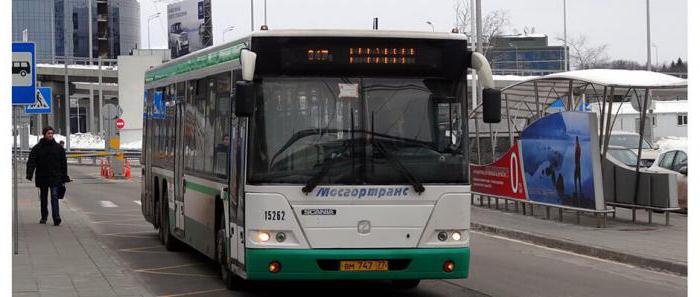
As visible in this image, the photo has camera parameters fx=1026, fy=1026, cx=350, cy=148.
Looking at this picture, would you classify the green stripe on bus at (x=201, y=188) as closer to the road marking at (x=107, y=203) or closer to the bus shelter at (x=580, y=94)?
→ the bus shelter at (x=580, y=94)

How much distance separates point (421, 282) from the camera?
1241 cm

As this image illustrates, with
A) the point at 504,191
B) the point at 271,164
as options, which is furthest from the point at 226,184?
the point at 504,191

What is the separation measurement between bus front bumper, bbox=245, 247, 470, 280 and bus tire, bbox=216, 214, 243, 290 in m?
1.51

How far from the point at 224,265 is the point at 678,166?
46.6ft

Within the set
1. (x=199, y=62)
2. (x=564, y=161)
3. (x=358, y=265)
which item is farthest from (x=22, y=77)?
(x=564, y=161)

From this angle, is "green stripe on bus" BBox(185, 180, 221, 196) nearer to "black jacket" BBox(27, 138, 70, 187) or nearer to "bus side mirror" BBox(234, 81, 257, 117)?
"bus side mirror" BBox(234, 81, 257, 117)

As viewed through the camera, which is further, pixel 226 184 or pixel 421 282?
pixel 421 282

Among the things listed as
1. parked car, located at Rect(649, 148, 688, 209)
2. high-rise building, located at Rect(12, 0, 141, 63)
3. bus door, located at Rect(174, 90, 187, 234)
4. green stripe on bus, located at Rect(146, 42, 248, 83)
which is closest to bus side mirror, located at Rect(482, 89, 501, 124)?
green stripe on bus, located at Rect(146, 42, 248, 83)

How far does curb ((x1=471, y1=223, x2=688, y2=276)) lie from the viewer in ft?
45.2

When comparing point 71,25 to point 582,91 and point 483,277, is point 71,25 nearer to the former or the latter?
point 582,91

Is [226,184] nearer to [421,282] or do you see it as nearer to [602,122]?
[421,282]

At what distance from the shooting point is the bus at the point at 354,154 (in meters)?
9.75

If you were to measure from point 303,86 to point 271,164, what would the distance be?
2.66 ft

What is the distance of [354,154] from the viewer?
32.2 ft
